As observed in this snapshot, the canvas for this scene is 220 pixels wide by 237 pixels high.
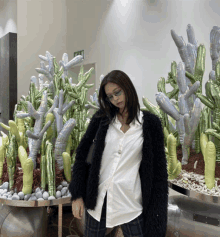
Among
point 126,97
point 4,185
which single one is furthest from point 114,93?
point 4,185

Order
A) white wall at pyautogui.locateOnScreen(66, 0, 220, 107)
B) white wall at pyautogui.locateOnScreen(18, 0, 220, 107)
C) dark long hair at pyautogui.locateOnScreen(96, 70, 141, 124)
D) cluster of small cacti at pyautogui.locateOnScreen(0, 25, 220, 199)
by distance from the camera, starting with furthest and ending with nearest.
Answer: white wall at pyautogui.locateOnScreen(18, 0, 220, 107) < white wall at pyautogui.locateOnScreen(66, 0, 220, 107) < cluster of small cacti at pyautogui.locateOnScreen(0, 25, 220, 199) < dark long hair at pyautogui.locateOnScreen(96, 70, 141, 124)

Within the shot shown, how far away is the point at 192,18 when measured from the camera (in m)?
3.23

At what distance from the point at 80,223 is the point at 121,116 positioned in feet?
3.51

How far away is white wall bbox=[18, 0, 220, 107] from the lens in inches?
131

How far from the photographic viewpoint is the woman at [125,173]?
95 centimetres

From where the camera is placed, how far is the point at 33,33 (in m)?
4.70

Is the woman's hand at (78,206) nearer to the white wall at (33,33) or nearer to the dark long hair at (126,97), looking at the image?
the dark long hair at (126,97)

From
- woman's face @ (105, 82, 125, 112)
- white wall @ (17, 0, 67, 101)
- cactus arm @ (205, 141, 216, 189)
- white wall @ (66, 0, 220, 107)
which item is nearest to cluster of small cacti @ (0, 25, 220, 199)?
cactus arm @ (205, 141, 216, 189)

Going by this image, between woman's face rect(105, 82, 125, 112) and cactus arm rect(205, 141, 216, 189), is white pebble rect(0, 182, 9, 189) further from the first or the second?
cactus arm rect(205, 141, 216, 189)

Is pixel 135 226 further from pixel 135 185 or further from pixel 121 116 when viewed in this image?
pixel 121 116

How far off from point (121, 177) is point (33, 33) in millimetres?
4362

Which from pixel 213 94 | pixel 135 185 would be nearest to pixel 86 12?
pixel 213 94

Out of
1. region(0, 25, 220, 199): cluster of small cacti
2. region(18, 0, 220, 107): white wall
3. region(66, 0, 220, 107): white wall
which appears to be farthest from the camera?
region(18, 0, 220, 107): white wall

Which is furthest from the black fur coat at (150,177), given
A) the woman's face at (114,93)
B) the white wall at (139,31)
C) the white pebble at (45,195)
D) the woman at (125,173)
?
the white wall at (139,31)
